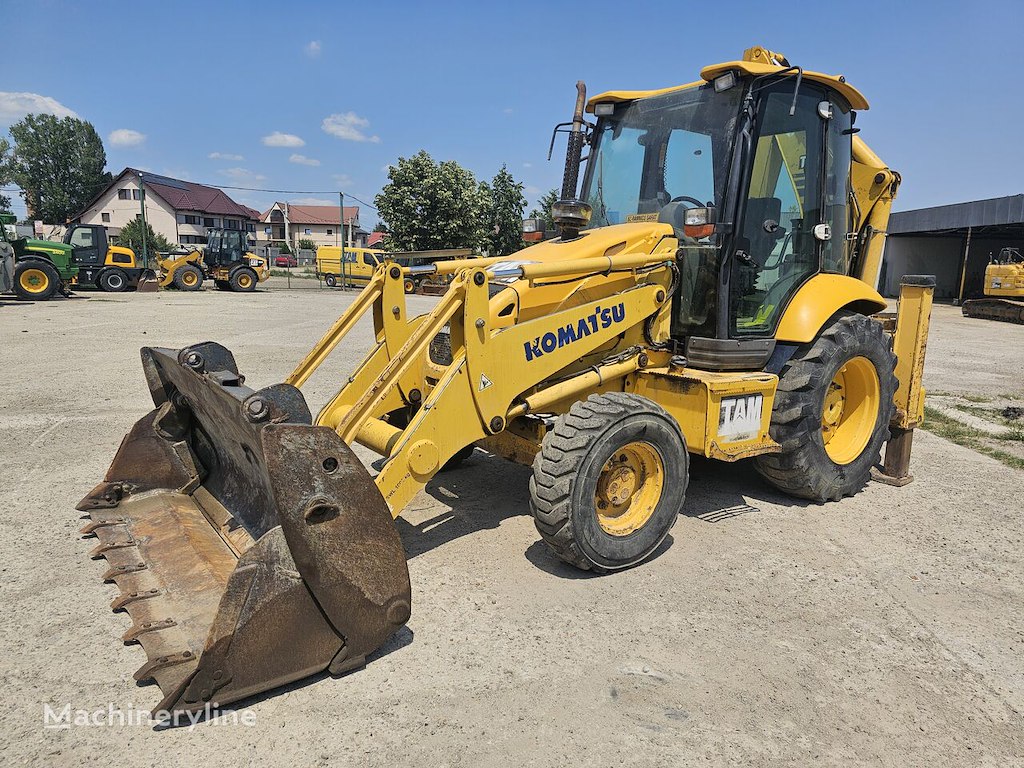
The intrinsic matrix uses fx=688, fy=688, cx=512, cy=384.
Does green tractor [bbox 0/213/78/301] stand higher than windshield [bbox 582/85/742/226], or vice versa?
windshield [bbox 582/85/742/226]

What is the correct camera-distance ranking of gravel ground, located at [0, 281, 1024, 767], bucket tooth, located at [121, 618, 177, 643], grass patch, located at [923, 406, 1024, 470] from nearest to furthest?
gravel ground, located at [0, 281, 1024, 767]
bucket tooth, located at [121, 618, 177, 643]
grass patch, located at [923, 406, 1024, 470]

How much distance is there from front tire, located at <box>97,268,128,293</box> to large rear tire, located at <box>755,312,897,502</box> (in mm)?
26165

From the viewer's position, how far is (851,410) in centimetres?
559

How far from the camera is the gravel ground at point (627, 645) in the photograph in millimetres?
2562

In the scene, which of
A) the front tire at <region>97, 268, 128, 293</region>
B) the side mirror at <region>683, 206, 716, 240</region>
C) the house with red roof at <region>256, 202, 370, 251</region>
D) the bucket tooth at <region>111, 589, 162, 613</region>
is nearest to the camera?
the bucket tooth at <region>111, 589, 162, 613</region>

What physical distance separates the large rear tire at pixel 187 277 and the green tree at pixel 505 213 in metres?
13.8

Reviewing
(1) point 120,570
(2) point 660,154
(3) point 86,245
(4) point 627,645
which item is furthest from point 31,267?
(4) point 627,645

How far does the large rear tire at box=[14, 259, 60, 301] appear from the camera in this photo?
20797 mm

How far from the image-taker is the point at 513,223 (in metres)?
37.4

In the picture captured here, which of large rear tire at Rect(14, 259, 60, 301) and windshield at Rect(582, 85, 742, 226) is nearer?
windshield at Rect(582, 85, 742, 226)

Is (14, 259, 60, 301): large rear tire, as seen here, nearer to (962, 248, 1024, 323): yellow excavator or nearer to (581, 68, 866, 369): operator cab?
(581, 68, 866, 369): operator cab

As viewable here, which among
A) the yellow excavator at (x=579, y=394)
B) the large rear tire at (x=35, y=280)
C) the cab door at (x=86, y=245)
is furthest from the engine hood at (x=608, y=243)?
the cab door at (x=86, y=245)

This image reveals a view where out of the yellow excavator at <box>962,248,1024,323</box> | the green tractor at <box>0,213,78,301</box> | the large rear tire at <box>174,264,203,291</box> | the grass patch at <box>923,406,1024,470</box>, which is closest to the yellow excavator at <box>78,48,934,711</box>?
the grass patch at <box>923,406,1024,470</box>

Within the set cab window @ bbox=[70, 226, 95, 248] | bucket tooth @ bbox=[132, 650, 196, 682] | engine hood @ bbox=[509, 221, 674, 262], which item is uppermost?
cab window @ bbox=[70, 226, 95, 248]
